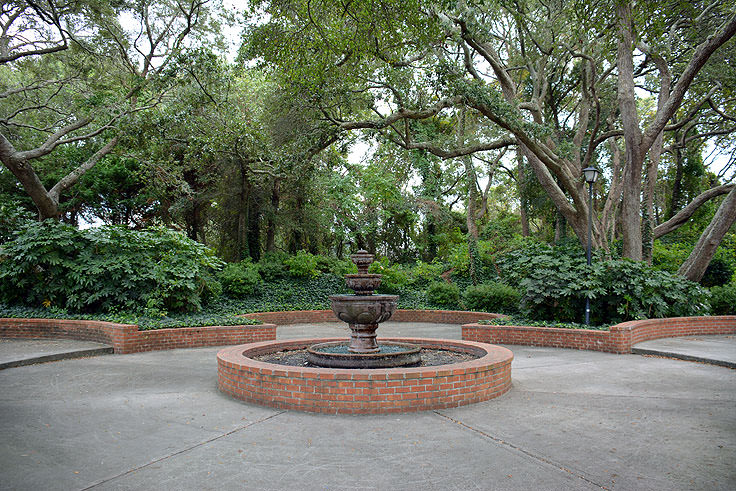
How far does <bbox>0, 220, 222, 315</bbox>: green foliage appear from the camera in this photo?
11.3 metres

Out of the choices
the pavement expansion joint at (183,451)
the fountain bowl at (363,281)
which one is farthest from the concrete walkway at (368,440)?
the fountain bowl at (363,281)

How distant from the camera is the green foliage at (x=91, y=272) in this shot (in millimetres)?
11289

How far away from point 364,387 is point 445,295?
41.8 ft

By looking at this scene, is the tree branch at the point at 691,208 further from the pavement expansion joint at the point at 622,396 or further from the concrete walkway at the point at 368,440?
the pavement expansion joint at the point at 622,396

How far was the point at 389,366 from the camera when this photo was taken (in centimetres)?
661

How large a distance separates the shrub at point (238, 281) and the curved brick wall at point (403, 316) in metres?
1.48

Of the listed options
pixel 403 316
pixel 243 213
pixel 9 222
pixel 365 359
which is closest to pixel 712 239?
pixel 403 316

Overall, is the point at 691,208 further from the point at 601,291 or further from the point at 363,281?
the point at 363,281

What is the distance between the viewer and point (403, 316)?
17641mm

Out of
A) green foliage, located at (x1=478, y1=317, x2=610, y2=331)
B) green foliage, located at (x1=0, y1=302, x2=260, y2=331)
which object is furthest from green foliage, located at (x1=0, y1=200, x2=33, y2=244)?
green foliage, located at (x1=478, y1=317, x2=610, y2=331)

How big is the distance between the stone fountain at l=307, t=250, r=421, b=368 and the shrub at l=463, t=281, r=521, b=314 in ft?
29.1

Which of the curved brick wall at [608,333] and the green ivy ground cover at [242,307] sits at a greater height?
the green ivy ground cover at [242,307]

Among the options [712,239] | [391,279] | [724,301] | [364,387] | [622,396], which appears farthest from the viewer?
[391,279]

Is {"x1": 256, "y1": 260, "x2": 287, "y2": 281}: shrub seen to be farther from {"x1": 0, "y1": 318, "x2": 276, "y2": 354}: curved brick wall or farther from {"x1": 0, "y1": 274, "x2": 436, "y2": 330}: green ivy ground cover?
{"x1": 0, "y1": 318, "x2": 276, "y2": 354}: curved brick wall
